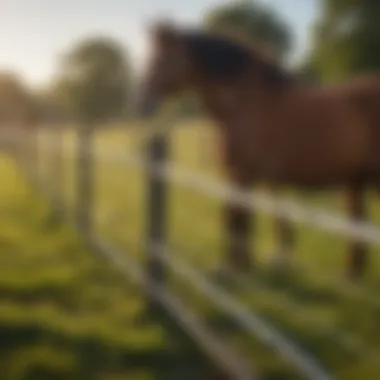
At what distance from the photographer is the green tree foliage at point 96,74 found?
0.98 m

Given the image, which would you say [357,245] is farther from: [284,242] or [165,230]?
[165,230]

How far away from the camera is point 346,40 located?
3.00 ft

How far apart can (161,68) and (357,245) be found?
1.02 feet

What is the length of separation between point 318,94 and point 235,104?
0.11 meters

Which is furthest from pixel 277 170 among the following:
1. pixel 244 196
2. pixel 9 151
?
pixel 9 151

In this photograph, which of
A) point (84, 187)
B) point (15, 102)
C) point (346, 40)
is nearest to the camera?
point (346, 40)

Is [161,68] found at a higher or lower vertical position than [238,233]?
higher

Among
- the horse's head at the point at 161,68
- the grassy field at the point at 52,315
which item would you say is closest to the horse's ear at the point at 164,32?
the horse's head at the point at 161,68

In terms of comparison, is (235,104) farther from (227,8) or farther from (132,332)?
(132,332)

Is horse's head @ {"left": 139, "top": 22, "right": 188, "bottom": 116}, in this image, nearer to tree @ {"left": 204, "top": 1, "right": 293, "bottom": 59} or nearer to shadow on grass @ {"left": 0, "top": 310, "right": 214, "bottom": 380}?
tree @ {"left": 204, "top": 1, "right": 293, "bottom": 59}

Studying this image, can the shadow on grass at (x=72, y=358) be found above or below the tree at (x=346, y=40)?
below

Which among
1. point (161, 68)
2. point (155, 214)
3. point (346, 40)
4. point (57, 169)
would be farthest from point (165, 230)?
point (346, 40)

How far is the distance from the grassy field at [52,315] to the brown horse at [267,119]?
17 centimetres

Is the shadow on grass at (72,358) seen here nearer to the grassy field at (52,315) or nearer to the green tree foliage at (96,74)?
the grassy field at (52,315)
